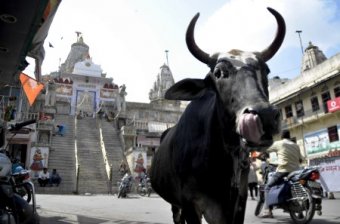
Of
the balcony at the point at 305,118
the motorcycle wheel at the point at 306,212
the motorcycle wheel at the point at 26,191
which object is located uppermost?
the balcony at the point at 305,118

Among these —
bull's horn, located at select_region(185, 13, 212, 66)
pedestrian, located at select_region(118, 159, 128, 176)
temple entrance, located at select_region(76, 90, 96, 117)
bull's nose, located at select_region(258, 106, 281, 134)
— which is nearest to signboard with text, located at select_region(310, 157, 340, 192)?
bull's horn, located at select_region(185, 13, 212, 66)

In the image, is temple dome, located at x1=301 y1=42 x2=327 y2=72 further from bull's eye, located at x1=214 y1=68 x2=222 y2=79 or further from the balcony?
bull's eye, located at x1=214 y1=68 x2=222 y2=79

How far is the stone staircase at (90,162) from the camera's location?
1833cm

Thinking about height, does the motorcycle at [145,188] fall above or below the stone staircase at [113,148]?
below

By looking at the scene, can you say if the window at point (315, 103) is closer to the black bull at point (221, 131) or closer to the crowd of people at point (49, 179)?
the crowd of people at point (49, 179)

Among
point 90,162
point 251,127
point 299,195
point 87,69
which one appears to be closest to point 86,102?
point 87,69

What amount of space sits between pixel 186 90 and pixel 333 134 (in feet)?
79.5

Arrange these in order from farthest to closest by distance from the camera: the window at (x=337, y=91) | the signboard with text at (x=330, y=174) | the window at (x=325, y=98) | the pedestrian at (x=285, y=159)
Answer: the window at (x=325, y=98) → the window at (x=337, y=91) → the signboard with text at (x=330, y=174) → the pedestrian at (x=285, y=159)

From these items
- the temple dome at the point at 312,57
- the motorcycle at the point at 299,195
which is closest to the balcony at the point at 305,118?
the temple dome at the point at 312,57

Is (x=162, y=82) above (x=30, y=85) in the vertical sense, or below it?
above

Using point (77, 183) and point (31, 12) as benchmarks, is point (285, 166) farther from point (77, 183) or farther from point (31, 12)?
point (77, 183)

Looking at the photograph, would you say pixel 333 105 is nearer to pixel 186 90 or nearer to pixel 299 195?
pixel 299 195

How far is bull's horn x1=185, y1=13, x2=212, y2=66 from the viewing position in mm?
3186

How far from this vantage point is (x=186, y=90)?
3.37 metres
